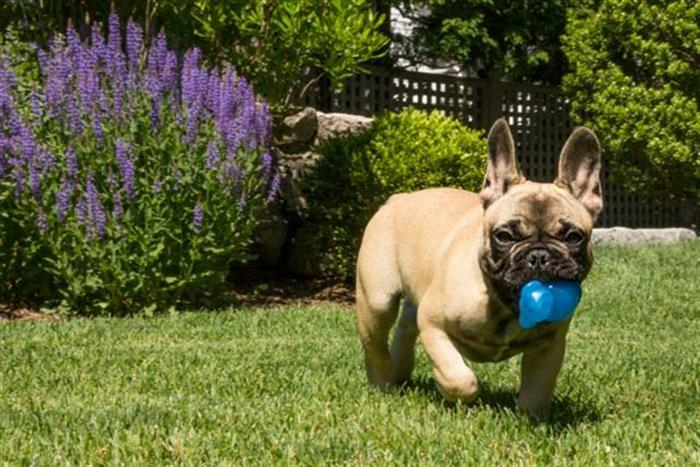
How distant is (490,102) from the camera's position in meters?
19.6

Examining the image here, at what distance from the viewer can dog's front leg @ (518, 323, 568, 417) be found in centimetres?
499

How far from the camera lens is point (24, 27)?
10.8m

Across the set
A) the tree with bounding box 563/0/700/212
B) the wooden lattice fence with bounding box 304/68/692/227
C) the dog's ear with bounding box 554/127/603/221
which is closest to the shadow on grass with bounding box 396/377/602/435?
the dog's ear with bounding box 554/127/603/221

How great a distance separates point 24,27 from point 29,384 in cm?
561

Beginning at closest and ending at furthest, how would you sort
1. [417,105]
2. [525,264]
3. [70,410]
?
[525,264]
[70,410]
[417,105]

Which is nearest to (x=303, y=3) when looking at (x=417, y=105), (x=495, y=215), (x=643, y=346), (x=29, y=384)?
(x=643, y=346)

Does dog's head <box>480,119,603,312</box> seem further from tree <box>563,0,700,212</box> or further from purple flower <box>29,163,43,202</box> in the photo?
tree <box>563,0,700,212</box>

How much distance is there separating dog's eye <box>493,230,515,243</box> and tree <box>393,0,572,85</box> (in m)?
13.9

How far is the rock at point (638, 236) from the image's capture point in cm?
1650

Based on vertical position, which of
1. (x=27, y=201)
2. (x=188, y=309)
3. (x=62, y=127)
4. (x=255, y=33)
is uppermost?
(x=255, y=33)

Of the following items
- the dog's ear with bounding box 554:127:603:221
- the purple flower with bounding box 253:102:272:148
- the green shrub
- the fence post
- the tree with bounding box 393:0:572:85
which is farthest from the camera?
the fence post

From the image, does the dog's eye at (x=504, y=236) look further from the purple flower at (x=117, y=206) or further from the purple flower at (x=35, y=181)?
the purple flower at (x=35, y=181)

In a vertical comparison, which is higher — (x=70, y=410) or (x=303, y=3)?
(x=303, y=3)

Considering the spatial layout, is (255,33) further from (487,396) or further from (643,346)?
(487,396)
